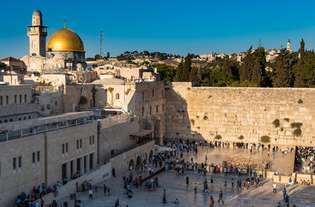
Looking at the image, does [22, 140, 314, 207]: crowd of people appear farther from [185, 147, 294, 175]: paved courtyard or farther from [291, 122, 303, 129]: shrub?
[291, 122, 303, 129]: shrub

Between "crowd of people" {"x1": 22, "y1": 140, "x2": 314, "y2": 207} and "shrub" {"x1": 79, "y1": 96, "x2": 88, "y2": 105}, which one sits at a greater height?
"shrub" {"x1": 79, "y1": 96, "x2": 88, "y2": 105}

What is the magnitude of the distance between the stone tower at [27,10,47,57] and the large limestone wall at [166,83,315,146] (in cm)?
1655

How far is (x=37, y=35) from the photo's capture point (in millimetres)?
47469

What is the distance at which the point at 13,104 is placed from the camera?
79.6 ft

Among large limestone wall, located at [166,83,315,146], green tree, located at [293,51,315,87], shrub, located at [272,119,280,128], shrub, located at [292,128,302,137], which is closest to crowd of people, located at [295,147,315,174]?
shrub, located at [292,128,302,137]

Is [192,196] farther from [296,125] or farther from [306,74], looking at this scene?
[306,74]

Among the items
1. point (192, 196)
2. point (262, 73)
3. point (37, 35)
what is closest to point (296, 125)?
point (262, 73)

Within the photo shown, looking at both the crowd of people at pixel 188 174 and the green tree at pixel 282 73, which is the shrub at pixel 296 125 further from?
the green tree at pixel 282 73

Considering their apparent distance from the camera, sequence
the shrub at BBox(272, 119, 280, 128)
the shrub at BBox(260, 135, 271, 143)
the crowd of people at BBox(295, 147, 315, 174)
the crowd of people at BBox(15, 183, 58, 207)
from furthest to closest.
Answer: the shrub at BBox(260, 135, 271, 143) < the shrub at BBox(272, 119, 280, 128) < the crowd of people at BBox(295, 147, 315, 174) < the crowd of people at BBox(15, 183, 58, 207)

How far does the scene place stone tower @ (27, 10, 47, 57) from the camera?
155ft

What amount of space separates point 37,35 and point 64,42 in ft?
21.9

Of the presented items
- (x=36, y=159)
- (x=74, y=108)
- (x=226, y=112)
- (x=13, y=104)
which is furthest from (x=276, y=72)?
(x=36, y=159)

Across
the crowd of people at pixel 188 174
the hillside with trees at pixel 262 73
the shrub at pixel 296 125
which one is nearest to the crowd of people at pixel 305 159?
the crowd of people at pixel 188 174

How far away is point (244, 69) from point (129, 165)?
20920 mm
